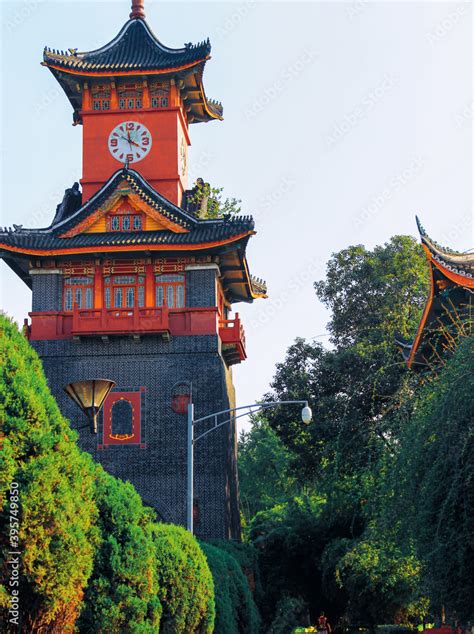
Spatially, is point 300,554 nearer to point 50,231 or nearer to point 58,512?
point 50,231

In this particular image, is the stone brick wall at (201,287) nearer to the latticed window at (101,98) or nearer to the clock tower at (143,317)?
the clock tower at (143,317)

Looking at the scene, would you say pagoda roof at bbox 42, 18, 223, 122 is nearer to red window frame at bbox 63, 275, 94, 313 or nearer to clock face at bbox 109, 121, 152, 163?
clock face at bbox 109, 121, 152, 163

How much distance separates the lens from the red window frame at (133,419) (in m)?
29.1

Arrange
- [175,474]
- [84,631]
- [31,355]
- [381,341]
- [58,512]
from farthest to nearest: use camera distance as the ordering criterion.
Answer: [381,341]
[175,474]
[84,631]
[31,355]
[58,512]

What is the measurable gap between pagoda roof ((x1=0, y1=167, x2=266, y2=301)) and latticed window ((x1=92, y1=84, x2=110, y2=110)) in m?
3.56

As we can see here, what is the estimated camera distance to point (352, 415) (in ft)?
109

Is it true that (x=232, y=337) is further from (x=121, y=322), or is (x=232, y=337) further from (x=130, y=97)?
(x=130, y=97)

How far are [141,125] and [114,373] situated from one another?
28.9 ft

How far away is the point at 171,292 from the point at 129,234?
7.16ft

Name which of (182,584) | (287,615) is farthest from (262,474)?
(182,584)

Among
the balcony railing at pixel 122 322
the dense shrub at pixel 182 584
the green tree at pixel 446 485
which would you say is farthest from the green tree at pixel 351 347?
the green tree at pixel 446 485

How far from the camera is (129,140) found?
3325 centimetres

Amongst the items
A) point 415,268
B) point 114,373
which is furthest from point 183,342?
point 415,268

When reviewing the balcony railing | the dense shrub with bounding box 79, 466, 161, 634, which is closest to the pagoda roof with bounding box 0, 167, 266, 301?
the balcony railing
